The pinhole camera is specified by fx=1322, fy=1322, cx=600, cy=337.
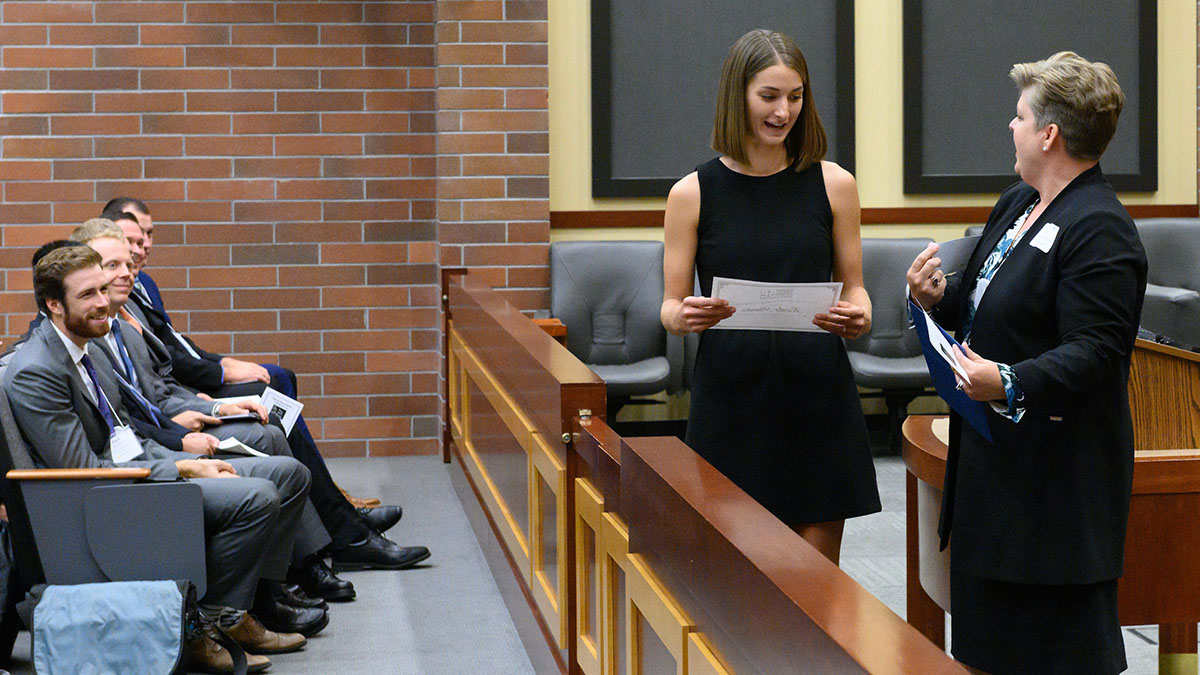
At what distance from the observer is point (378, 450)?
6156mm

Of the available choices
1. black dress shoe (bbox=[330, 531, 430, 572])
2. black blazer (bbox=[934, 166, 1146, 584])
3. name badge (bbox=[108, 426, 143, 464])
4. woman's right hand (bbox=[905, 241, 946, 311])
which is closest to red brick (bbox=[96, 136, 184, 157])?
black dress shoe (bbox=[330, 531, 430, 572])

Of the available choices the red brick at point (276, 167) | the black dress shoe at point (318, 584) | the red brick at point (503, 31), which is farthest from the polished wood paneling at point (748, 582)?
the red brick at point (276, 167)

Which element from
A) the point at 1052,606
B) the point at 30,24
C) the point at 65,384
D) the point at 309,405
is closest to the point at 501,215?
the point at 309,405

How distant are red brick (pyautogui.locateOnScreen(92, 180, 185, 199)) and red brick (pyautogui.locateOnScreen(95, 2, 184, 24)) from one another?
699mm

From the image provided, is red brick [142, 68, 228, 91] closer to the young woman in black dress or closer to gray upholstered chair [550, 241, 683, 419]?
gray upholstered chair [550, 241, 683, 419]

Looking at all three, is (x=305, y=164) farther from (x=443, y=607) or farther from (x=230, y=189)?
(x=443, y=607)

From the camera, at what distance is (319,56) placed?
Result: 5.93 metres

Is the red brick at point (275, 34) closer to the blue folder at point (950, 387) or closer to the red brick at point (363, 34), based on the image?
the red brick at point (363, 34)

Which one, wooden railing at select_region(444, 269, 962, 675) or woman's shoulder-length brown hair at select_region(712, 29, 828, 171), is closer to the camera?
wooden railing at select_region(444, 269, 962, 675)

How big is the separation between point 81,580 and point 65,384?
0.47m

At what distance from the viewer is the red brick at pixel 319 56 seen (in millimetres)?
5898

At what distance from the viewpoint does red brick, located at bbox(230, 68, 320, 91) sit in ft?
19.3

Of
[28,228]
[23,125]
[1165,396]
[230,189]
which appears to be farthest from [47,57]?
Result: [1165,396]

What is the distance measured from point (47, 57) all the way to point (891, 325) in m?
3.86
